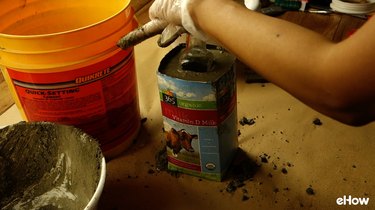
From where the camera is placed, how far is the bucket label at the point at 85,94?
763 millimetres

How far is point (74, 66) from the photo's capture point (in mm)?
750

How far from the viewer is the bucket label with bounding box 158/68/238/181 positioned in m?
0.73

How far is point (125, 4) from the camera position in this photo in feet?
2.73

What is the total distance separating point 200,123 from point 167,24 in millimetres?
207

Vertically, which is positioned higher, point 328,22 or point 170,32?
point 170,32

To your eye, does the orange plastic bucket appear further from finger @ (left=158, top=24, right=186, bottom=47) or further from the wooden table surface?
the wooden table surface

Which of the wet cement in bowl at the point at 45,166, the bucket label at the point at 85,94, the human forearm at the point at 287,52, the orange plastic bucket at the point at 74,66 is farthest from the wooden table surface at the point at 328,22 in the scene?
the human forearm at the point at 287,52

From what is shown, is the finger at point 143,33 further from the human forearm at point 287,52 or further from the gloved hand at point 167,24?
the human forearm at point 287,52

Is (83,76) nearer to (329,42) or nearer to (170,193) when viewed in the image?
(170,193)

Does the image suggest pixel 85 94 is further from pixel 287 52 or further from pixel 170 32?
pixel 287 52

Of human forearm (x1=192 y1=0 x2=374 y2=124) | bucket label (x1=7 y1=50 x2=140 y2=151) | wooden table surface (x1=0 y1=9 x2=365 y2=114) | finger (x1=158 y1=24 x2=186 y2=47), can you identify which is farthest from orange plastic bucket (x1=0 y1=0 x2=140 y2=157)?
wooden table surface (x1=0 y1=9 x2=365 y2=114)

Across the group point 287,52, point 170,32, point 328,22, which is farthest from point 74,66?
point 328,22

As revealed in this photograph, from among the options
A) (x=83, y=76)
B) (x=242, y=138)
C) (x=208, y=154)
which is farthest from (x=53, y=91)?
(x=242, y=138)

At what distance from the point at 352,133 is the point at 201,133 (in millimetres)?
405
